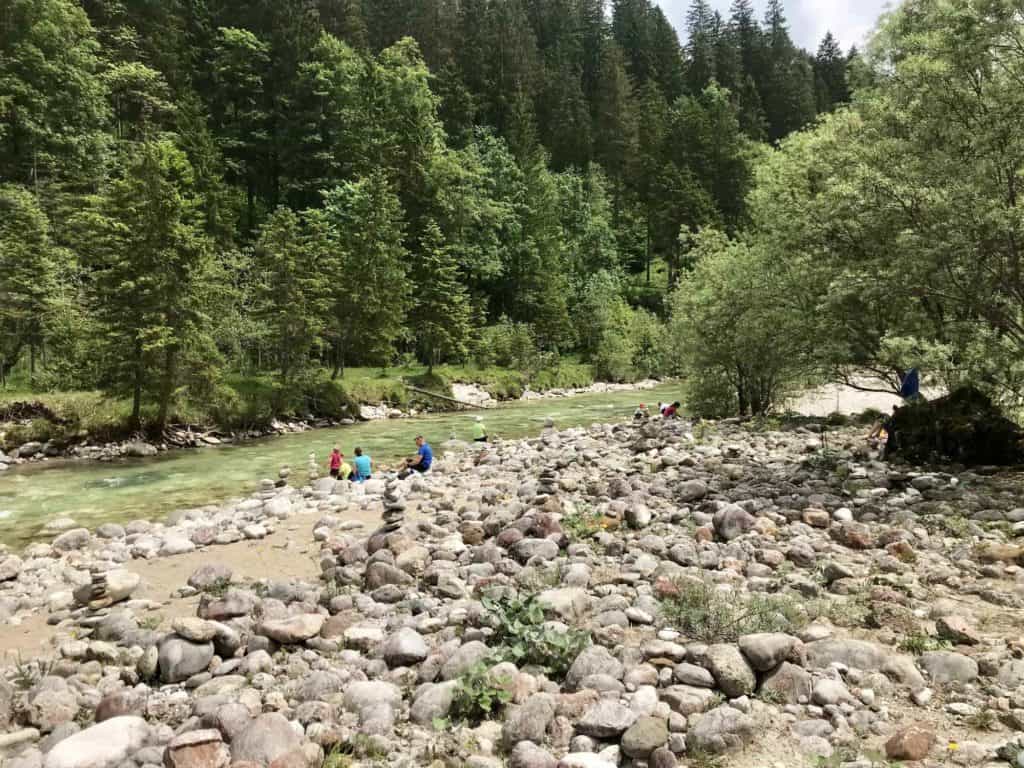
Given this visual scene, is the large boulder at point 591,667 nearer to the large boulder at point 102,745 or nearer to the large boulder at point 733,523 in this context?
the large boulder at point 102,745

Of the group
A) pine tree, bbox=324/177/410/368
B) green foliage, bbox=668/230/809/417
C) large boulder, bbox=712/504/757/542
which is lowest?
large boulder, bbox=712/504/757/542

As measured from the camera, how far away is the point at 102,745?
4.06 metres

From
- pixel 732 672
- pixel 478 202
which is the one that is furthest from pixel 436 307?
pixel 732 672

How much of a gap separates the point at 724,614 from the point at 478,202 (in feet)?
181

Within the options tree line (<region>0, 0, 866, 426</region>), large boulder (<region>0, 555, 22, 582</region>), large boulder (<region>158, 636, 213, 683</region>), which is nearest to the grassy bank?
tree line (<region>0, 0, 866, 426</region>)

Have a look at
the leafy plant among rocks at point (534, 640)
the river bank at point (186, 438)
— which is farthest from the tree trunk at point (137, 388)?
the leafy plant among rocks at point (534, 640)

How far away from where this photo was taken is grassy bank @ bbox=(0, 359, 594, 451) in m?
22.2

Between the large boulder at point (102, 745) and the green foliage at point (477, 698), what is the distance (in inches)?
82.5

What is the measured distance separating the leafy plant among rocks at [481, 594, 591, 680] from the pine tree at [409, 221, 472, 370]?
37.1 m

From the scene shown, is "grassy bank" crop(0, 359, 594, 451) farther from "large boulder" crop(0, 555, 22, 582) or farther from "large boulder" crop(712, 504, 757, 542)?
"large boulder" crop(712, 504, 757, 542)

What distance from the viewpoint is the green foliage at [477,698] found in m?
4.30

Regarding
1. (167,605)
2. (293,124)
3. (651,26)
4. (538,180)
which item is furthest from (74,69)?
(651,26)

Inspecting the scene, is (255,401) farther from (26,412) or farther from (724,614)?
(724,614)

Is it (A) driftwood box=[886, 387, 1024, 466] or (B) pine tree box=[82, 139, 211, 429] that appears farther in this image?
(B) pine tree box=[82, 139, 211, 429]
